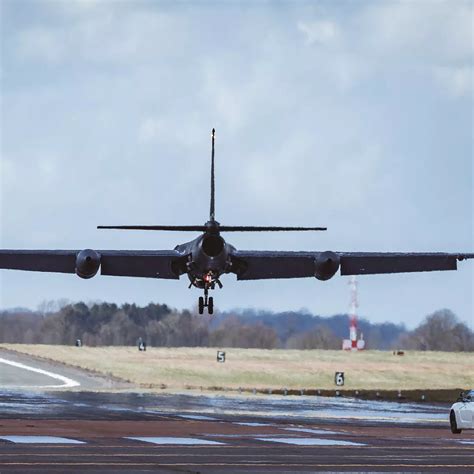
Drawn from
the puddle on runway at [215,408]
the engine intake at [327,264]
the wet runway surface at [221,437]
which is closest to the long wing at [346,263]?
the engine intake at [327,264]

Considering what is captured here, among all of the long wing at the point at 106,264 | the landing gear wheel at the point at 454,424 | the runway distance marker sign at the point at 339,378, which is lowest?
the landing gear wheel at the point at 454,424

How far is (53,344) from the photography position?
125 metres

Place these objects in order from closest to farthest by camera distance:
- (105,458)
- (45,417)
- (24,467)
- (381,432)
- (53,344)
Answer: (24,467), (105,458), (381,432), (45,417), (53,344)

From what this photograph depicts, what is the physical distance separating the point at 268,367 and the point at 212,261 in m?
64.8

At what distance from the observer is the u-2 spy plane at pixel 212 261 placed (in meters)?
46.1

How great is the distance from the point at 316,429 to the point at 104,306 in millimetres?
85006

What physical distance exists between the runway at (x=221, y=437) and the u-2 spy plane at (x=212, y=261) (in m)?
6.05

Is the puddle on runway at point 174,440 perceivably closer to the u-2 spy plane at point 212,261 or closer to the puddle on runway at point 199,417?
the u-2 spy plane at point 212,261

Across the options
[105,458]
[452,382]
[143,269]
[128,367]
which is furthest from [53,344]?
[105,458]

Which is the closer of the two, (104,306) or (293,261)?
(293,261)

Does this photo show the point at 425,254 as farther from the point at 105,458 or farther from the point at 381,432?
the point at 105,458

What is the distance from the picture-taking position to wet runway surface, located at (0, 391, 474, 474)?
92.1 feet

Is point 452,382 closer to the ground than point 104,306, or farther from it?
closer to the ground

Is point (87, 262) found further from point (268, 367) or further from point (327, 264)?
point (268, 367)
